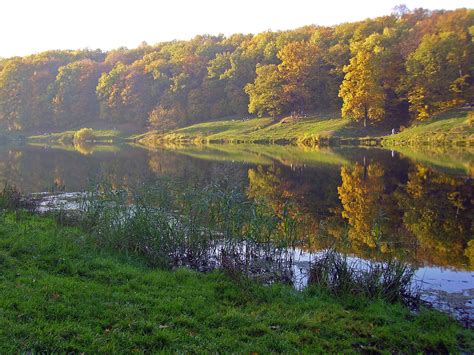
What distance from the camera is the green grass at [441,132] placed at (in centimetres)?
5131

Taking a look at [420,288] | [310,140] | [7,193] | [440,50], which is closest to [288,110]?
[310,140]

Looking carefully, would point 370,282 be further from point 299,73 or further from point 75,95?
point 75,95

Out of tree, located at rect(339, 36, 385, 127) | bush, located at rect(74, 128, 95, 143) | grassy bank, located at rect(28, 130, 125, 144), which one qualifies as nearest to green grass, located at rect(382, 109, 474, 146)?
tree, located at rect(339, 36, 385, 127)

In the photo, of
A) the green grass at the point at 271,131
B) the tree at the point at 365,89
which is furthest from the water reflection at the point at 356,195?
the tree at the point at 365,89

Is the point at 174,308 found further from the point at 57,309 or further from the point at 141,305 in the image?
the point at 57,309

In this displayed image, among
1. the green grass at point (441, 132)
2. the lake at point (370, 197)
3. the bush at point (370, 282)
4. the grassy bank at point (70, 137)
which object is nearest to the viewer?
the bush at point (370, 282)

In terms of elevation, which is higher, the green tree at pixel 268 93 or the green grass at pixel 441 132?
the green tree at pixel 268 93

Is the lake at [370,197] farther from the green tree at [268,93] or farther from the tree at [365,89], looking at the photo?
the green tree at [268,93]

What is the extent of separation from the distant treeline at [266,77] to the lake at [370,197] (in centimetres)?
2657

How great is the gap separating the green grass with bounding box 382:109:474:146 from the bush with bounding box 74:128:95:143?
65845mm

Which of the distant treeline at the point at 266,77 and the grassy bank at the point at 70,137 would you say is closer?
the distant treeline at the point at 266,77

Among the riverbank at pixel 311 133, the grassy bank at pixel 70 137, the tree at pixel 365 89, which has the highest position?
the tree at pixel 365 89

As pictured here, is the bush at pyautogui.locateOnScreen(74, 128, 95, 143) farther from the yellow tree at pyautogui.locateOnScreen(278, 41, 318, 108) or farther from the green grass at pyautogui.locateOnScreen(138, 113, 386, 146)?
the yellow tree at pyautogui.locateOnScreen(278, 41, 318, 108)

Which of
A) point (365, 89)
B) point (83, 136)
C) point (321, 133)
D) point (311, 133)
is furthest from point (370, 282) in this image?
point (83, 136)
